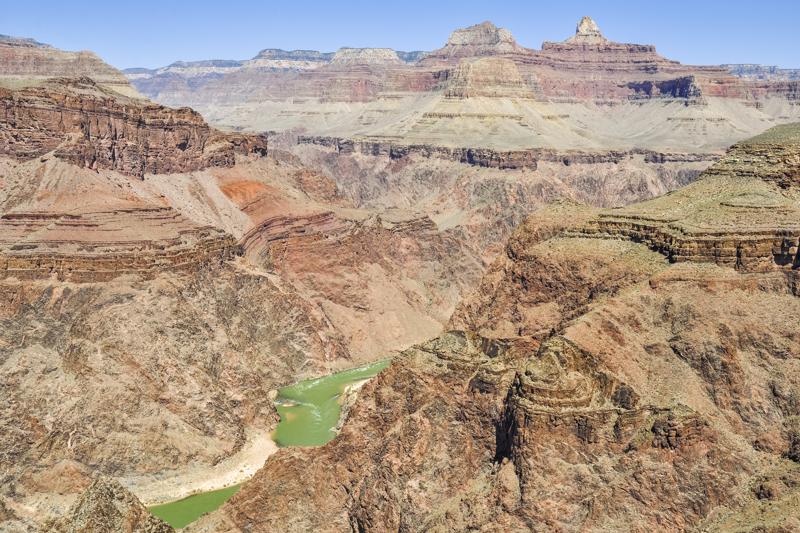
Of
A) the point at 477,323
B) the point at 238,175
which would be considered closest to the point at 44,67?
the point at 238,175

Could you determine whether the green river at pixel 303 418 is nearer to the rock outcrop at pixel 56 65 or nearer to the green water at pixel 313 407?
the green water at pixel 313 407

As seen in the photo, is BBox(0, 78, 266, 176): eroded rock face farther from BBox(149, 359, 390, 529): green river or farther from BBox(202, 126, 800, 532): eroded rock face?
BBox(202, 126, 800, 532): eroded rock face

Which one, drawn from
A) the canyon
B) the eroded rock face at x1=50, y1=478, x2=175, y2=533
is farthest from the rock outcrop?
the eroded rock face at x1=50, y1=478, x2=175, y2=533

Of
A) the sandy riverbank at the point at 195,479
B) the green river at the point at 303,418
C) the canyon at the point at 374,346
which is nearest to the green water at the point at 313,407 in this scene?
the green river at the point at 303,418

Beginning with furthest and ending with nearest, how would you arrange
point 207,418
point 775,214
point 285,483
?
point 207,418, point 775,214, point 285,483

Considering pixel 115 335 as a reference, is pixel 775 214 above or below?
above

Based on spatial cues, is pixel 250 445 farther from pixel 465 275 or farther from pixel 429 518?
pixel 465 275

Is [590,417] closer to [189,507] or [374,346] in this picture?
[189,507]
